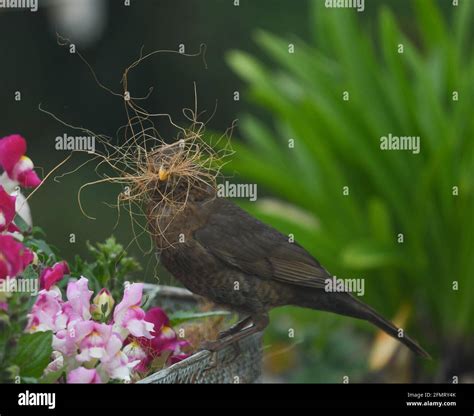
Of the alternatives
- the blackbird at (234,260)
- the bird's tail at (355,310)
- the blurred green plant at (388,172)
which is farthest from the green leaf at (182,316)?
the blurred green plant at (388,172)

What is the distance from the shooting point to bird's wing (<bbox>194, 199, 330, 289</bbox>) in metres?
1.24

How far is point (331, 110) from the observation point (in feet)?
8.90

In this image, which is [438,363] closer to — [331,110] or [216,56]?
[331,110]

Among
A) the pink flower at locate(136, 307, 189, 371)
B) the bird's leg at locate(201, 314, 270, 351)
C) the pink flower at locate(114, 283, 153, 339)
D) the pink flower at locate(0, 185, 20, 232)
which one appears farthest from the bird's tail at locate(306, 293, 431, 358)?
the pink flower at locate(0, 185, 20, 232)

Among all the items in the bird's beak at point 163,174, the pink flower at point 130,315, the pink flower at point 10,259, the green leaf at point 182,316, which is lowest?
the green leaf at point 182,316

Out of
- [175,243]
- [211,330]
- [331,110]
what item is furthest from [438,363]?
[175,243]

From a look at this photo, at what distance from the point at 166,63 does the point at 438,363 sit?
2453mm

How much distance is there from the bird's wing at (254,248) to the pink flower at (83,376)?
0.34 m

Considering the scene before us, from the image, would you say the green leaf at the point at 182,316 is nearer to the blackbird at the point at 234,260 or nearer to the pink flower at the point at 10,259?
the blackbird at the point at 234,260

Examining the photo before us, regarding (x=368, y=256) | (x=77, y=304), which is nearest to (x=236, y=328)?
(x=77, y=304)

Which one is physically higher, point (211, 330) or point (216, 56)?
point (216, 56)

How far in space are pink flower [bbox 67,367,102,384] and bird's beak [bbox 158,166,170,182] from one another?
0.26m

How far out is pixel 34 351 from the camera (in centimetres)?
91

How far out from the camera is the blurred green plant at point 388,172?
2.55 metres
